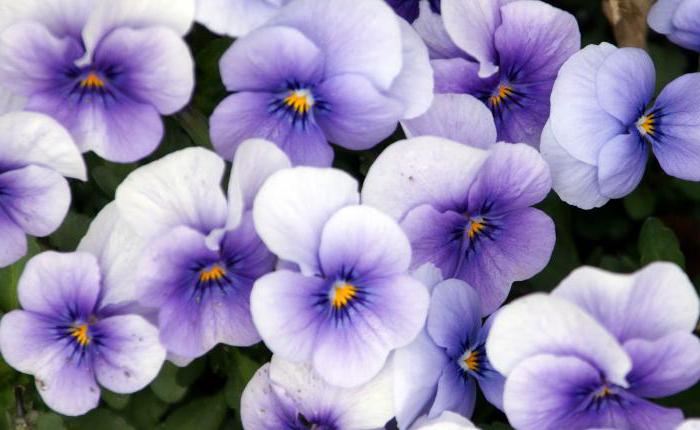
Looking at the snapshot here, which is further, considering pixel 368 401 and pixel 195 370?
pixel 195 370

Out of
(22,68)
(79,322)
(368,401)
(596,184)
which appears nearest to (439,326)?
(368,401)

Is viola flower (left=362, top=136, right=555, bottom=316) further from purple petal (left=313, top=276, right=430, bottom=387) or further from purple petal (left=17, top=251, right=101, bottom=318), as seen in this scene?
purple petal (left=17, top=251, right=101, bottom=318)

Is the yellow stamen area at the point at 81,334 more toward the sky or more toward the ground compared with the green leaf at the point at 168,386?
more toward the sky

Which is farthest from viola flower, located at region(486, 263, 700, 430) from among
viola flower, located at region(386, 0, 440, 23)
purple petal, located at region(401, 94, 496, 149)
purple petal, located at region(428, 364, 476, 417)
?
viola flower, located at region(386, 0, 440, 23)

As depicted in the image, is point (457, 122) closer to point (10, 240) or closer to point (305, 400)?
point (305, 400)

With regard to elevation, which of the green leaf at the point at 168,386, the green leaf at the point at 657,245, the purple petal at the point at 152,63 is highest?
the purple petal at the point at 152,63

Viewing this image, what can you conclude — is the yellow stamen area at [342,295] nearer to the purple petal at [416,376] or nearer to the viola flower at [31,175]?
the purple petal at [416,376]

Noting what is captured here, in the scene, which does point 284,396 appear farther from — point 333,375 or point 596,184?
point 596,184

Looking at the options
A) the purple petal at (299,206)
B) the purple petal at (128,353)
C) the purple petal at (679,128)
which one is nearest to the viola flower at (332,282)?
the purple petal at (299,206)
